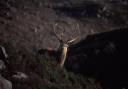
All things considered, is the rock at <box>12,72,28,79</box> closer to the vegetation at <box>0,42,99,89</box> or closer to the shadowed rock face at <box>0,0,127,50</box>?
the vegetation at <box>0,42,99,89</box>

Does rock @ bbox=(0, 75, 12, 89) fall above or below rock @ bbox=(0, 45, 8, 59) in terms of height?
below

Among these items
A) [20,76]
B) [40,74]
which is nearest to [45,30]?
[40,74]

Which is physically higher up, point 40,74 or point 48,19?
point 48,19

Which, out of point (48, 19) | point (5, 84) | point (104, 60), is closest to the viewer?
point (5, 84)

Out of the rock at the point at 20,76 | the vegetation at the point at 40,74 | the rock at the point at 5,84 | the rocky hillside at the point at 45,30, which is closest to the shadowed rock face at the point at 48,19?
the rocky hillside at the point at 45,30

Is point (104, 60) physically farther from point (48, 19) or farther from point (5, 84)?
point (5, 84)

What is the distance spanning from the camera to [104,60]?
21141mm

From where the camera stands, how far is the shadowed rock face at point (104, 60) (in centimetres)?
1956

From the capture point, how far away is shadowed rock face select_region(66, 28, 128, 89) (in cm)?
1956

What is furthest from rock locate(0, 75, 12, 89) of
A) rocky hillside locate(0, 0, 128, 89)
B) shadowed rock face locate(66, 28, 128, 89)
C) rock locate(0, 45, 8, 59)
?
shadowed rock face locate(66, 28, 128, 89)

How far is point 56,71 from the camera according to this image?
55.9ft

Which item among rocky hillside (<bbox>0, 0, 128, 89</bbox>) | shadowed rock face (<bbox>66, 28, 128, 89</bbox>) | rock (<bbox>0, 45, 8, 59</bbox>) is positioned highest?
rock (<bbox>0, 45, 8, 59</bbox>)

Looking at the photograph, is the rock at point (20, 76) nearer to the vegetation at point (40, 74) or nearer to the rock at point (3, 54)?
the vegetation at point (40, 74)

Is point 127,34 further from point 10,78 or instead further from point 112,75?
point 10,78
